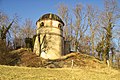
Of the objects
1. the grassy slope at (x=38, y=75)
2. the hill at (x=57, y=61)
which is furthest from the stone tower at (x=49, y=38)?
the grassy slope at (x=38, y=75)

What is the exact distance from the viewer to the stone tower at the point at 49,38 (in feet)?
134

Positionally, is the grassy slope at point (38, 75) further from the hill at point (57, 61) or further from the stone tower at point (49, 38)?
the stone tower at point (49, 38)

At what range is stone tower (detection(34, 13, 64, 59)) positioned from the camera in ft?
134

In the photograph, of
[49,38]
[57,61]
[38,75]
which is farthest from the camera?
[49,38]

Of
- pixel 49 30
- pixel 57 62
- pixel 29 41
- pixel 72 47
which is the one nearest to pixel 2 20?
→ pixel 29 41

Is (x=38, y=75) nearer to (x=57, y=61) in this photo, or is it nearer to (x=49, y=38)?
(x=57, y=61)

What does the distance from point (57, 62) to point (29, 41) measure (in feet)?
38.4

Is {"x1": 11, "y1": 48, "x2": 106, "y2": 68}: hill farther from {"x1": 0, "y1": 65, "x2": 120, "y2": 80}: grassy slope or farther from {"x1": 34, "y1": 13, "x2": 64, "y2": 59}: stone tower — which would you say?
{"x1": 0, "y1": 65, "x2": 120, "y2": 80}: grassy slope

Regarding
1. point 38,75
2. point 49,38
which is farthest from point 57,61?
point 38,75

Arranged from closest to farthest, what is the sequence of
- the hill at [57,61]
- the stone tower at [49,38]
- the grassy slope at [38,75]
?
1. the grassy slope at [38,75]
2. the hill at [57,61]
3. the stone tower at [49,38]

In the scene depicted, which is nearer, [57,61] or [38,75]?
[38,75]

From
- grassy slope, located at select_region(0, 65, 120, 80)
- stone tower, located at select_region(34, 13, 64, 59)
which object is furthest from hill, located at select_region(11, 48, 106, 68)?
grassy slope, located at select_region(0, 65, 120, 80)

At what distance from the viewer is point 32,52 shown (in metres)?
42.6

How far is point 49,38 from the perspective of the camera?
4141cm
